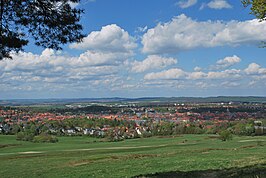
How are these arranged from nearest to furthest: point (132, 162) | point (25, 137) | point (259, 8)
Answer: point (259, 8) → point (132, 162) → point (25, 137)

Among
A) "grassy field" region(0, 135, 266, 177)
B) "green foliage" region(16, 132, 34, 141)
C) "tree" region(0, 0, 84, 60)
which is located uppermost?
"tree" region(0, 0, 84, 60)

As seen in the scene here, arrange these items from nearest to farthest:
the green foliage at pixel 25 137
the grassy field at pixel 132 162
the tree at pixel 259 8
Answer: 1. the tree at pixel 259 8
2. the grassy field at pixel 132 162
3. the green foliage at pixel 25 137

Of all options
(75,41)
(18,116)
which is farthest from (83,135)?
(75,41)

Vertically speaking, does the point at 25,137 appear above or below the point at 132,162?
below

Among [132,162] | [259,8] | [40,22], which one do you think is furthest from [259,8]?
[132,162]

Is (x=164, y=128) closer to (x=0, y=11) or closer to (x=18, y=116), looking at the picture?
(x=18, y=116)

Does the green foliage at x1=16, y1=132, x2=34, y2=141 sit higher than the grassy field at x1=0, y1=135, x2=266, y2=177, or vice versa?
the grassy field at x1=0, y1=135, x2=266, y2=177

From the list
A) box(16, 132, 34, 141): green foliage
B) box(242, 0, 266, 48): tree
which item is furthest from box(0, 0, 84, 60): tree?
box(16, 132, 34, 141): green foliage

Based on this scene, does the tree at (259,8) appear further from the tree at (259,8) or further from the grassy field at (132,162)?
the grassy field at (132,162)

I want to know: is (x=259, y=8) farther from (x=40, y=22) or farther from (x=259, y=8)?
(x=40, y=22)

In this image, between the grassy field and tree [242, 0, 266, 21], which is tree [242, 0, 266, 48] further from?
the grassy field

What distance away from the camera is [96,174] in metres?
17.8

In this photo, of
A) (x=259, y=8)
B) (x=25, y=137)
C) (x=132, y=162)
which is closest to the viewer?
(x=259, y=8)

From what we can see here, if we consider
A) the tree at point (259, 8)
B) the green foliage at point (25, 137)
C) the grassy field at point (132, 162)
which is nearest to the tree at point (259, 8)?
the tree at point (259, 8)
